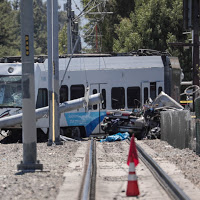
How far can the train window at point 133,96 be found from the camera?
26.1 metres

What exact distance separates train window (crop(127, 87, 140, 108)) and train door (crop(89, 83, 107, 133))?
1057 millimetres

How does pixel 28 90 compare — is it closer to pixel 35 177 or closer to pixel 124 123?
pixel 35 177

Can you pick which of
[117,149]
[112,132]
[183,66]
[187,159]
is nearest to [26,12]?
[187,159]

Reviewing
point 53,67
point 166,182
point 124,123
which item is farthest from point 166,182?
point 124,123

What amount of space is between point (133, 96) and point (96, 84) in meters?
1.72

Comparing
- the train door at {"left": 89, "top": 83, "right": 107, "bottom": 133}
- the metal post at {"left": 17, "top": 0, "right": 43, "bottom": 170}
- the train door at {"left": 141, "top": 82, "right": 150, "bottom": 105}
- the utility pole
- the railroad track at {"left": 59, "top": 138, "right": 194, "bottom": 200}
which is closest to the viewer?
the railroad track at {"left": 59, "top": 138, "right": 194, "bottom": 200}

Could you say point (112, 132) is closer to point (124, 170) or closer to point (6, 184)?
point (124, 170)

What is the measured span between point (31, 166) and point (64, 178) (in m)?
1.79

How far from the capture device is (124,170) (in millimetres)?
13266

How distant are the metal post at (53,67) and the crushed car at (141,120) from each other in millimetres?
3000

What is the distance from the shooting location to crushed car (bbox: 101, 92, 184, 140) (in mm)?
23750

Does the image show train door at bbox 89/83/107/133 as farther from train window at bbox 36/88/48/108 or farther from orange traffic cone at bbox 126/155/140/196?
orange traffic cone at bbox 126/155/140/196

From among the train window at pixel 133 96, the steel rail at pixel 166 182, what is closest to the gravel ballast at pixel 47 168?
the steel rail at pixel 166 182

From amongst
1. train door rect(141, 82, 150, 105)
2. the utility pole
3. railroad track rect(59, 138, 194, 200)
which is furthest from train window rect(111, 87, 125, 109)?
railroad track rect(59, 138, 194, 200)
